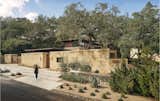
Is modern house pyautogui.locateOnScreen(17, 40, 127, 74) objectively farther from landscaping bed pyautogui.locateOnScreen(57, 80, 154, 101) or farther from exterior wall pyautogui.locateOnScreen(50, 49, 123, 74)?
landscaping bed pyautogui.locateOnScreen(57, 80, 154, 101)

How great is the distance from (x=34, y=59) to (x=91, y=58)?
11.5m

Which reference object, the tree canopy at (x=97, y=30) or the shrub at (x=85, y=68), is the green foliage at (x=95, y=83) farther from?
the shrub at (x=85, y=68)

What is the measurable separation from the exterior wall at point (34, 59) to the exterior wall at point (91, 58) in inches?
82.4

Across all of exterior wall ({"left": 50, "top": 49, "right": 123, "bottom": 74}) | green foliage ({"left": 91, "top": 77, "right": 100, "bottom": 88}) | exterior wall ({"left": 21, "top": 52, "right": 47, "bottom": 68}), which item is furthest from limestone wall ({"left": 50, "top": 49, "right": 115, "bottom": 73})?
green foliage ({"left": 91, "top": 77, "right": 100, "bottom": 88})

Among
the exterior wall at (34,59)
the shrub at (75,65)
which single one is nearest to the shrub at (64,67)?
the shrub at (75,65)

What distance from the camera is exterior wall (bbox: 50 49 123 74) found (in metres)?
32.7

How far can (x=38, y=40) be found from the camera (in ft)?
199

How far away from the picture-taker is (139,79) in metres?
22.8

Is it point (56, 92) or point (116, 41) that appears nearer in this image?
point (56, 92)

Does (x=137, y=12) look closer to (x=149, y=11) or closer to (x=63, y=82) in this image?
(x=149, y=11)

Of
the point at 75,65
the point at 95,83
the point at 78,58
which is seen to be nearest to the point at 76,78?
the point at 95,83

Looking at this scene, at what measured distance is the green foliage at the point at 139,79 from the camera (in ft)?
71.1

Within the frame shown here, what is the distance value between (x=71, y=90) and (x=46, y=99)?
411 centimetres

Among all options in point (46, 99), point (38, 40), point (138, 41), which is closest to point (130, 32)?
point (138, 41)
